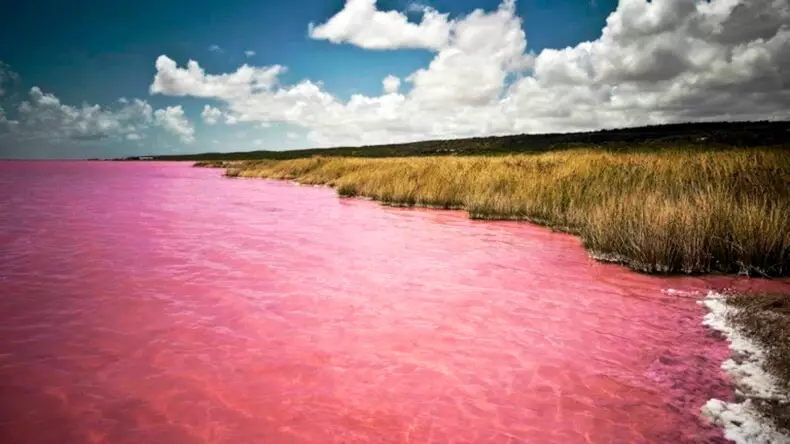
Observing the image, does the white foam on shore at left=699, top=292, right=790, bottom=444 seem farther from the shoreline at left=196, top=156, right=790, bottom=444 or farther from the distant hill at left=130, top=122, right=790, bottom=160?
the distant hill at left=130, top=122, right=790, bottom=160

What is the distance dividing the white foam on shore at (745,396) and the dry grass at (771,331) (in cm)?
5

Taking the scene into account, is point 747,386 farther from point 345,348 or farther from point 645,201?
point 645,201

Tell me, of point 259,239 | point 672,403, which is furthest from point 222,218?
point 672,403

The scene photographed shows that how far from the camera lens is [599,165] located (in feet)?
38.3

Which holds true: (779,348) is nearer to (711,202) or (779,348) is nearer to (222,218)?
(711,202)

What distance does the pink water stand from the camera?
8.68 ft

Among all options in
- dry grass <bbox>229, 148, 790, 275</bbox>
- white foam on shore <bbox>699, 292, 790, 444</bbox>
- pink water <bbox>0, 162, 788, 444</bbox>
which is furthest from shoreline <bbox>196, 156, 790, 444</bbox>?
dry grass <bbox>229, 148, 790, 275</bbox>

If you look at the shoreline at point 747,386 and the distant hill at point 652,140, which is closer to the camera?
the shoreline at point 747,386

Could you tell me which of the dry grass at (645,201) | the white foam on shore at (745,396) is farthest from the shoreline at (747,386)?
the dry grass at (645,201)

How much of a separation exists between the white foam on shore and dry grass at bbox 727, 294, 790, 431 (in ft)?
0.15

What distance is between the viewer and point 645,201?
710 centimetres

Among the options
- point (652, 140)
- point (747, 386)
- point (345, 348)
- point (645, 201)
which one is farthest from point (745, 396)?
point (652, 140)

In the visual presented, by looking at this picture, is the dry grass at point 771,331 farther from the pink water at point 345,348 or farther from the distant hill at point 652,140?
the distant hill at point 652,140

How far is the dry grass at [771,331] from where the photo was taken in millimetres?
2633
